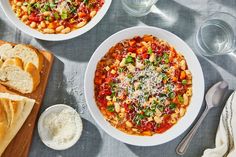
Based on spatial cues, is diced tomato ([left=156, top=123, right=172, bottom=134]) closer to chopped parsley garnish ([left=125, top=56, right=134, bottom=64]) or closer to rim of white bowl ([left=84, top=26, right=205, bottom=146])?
rim of white bowl ([left=84, top=26, right=205, bottom=146])

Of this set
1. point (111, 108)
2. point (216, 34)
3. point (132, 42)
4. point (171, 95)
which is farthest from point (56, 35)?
point (216, 34)

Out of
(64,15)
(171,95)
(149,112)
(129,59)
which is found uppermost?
(64,15)

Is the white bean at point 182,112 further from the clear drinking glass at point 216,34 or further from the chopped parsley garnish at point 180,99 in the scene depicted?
the clear drinking glass at point 216,34

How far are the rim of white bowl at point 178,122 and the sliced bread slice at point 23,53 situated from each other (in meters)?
0.36

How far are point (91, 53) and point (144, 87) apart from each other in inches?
18.5

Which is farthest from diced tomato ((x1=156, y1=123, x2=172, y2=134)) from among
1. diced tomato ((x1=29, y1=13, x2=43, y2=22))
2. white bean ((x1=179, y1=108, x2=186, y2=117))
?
diced tomato ((x1=29, y1=13, x2=43, y2=22))

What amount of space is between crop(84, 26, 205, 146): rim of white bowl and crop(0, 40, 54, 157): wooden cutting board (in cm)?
31

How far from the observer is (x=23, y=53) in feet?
10.2

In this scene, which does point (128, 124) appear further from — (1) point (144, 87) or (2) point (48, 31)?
(2) point (48, 31)

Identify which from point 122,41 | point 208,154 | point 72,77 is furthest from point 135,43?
point 208,154

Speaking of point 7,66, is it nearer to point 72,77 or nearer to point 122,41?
point 72,77

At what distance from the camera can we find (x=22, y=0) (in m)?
3.21

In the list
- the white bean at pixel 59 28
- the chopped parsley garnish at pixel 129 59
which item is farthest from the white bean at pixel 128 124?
the white bean at pixel 59 28

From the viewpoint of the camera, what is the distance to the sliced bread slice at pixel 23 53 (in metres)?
3.08
